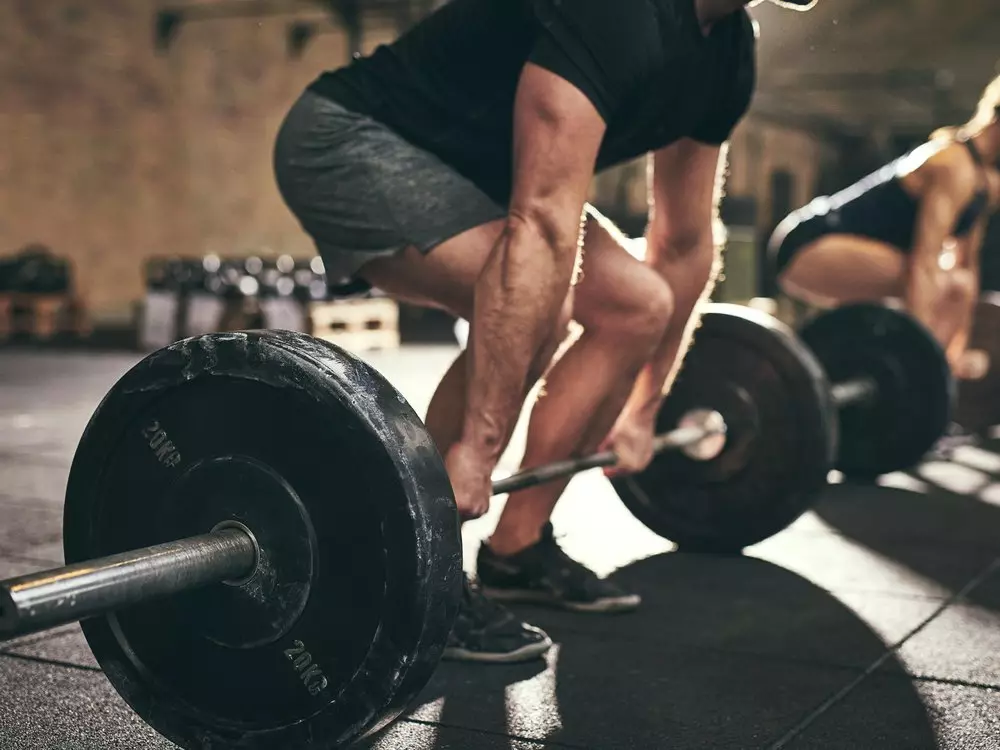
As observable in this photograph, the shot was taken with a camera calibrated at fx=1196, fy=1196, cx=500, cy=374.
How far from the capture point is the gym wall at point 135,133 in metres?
9.74

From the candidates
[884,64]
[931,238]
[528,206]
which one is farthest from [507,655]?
[884,64]

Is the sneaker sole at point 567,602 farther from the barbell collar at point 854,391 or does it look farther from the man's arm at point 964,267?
the man's arm at point 964,267

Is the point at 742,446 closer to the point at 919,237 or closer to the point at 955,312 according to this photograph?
the point at 919,237

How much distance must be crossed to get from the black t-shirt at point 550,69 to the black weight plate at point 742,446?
54 centimetres

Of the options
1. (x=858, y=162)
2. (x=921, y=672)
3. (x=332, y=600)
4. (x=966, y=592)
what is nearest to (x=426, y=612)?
(x=332, y=600)

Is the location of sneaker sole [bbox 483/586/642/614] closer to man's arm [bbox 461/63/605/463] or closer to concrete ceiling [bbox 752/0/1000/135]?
man's arm [bbox 461/63/605/463]

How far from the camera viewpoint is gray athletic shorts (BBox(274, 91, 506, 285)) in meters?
1.41

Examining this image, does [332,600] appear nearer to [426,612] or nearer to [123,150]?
[426,612]

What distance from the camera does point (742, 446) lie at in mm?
2004

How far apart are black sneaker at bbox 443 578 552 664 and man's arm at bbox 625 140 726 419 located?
0.42 meters

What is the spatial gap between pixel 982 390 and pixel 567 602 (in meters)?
2.43

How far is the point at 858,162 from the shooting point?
1502 cm

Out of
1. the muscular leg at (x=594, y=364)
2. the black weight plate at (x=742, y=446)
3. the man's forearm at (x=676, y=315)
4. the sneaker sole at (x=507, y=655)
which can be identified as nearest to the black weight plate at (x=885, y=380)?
the black weight plate at (x=742, y=446)

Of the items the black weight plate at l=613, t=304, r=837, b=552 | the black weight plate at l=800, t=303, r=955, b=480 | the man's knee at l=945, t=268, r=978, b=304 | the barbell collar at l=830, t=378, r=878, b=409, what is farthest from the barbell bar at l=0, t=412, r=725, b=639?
the man's knee at l=945, t=268, r=978, b=304
